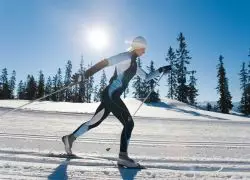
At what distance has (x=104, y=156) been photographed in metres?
6.21

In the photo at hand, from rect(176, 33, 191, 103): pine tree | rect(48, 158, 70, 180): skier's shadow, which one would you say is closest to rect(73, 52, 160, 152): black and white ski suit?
rect(48, 158, 70, 180): skier's shadow

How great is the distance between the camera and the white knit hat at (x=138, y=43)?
602 centimetres

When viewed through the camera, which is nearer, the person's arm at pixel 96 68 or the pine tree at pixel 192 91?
the person's arm at pixel 96 68

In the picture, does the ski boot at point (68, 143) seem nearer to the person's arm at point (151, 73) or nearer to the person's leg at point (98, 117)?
the person's leg at point (98, 117)

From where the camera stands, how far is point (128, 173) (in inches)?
191

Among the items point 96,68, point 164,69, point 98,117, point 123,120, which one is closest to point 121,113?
point 123,120

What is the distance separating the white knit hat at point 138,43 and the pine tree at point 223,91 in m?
62.7

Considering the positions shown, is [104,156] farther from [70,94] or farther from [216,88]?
[70,94]

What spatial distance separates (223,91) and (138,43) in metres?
64.5

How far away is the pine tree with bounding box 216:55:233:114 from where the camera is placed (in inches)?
2630

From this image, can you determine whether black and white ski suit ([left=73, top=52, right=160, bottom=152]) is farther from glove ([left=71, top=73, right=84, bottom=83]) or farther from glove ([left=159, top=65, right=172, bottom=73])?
glove ([left=159, top=65, right=172, bottom=73])

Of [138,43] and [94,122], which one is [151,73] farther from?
[94,122]

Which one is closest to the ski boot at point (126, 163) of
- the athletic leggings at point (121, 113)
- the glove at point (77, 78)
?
the athletic leggings at point (121, 113)

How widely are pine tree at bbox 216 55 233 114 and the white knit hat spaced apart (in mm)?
62722
